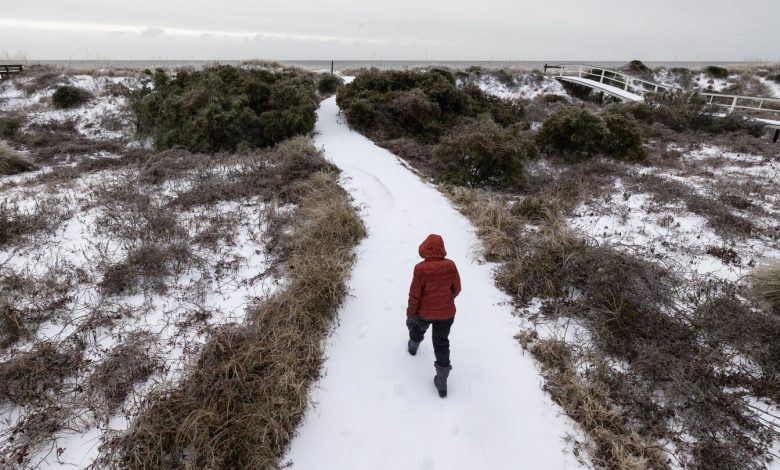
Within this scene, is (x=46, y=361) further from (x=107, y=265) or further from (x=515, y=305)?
(x=515, y=305)

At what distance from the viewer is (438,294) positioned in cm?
410

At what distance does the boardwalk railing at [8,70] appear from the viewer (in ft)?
66.4

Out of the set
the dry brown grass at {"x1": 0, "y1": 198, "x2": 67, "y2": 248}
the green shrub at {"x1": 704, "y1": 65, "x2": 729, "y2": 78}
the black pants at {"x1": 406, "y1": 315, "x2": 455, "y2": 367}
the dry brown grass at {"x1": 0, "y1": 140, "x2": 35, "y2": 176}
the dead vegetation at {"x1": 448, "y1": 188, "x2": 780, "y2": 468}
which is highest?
the green shrub at {"x1": 704, "y1": 65, "x2": 729, "y2": 78}

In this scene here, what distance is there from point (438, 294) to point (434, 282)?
14cm

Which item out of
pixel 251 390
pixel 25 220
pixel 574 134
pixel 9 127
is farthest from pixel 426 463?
pixel 9 127

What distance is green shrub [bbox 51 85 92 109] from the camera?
17.8m

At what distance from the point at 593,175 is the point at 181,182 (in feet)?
34.5

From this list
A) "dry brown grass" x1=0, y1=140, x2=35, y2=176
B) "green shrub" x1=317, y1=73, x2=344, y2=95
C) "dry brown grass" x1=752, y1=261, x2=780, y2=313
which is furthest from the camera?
"green shrub" x1=317, y1=73, x2=344, y2=95

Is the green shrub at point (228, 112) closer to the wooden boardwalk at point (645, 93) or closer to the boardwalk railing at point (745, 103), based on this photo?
the wooden boardwalk at point (645, 93)

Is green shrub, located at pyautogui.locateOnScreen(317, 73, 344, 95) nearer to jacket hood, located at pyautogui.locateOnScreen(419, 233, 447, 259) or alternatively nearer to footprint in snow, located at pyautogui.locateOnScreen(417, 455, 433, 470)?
jacket hood, located at pyautogui.locateOnScreen(419, 233, 447, 259)

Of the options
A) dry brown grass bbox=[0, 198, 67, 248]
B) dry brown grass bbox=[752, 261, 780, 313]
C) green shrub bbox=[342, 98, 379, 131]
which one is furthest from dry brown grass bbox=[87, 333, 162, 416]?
green shrub bbox=[342, 98, 379, 131]

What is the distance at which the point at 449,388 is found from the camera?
4.32m

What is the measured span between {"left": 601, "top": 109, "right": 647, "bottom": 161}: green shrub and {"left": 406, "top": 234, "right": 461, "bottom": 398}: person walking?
10.3m

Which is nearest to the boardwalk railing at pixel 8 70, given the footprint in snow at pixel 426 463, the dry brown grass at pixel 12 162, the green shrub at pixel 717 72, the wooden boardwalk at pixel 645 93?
the dry brown grass at pixel 12 162
